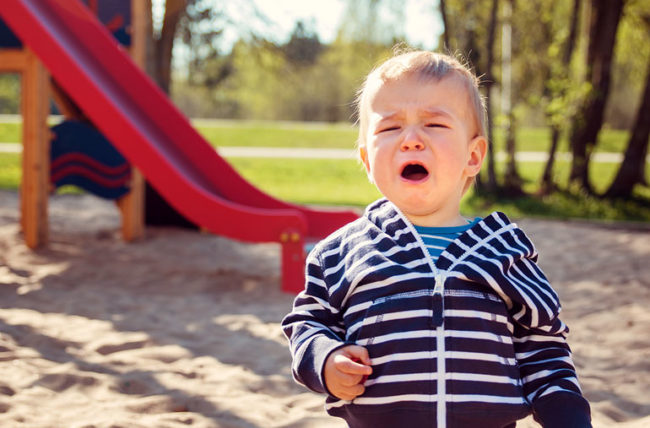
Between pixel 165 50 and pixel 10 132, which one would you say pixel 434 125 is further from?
pixel 10 132

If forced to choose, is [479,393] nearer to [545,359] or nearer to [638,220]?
[545,359]

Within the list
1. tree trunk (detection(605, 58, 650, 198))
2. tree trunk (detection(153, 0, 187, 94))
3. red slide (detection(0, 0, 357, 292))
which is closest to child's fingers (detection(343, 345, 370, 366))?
red slide (detection(0, 0, 357, 292))

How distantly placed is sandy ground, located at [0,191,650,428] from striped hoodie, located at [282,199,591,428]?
1.30 metres

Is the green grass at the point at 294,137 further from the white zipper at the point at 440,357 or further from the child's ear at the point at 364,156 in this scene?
the white zipper at the point at 440,357

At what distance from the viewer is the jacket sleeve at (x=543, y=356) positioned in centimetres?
151

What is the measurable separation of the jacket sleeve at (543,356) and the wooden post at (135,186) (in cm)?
551

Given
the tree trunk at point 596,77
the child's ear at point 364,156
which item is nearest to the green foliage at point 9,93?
the tree trunk at point 596,77

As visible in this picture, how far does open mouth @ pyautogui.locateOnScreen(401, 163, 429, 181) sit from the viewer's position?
1.59 m

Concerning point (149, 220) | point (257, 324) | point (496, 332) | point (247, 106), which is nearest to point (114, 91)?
point (149, 220)

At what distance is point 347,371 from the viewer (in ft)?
4.84

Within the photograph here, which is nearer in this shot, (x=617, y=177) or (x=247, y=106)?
(x=617, y=177)

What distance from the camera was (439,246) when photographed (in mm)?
1627

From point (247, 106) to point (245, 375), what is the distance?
1637 inches

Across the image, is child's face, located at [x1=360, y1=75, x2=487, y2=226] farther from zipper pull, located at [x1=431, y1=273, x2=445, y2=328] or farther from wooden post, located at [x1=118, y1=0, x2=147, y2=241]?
wooden post, located at [x1=118, y1=0, x2=147, y2=241]
